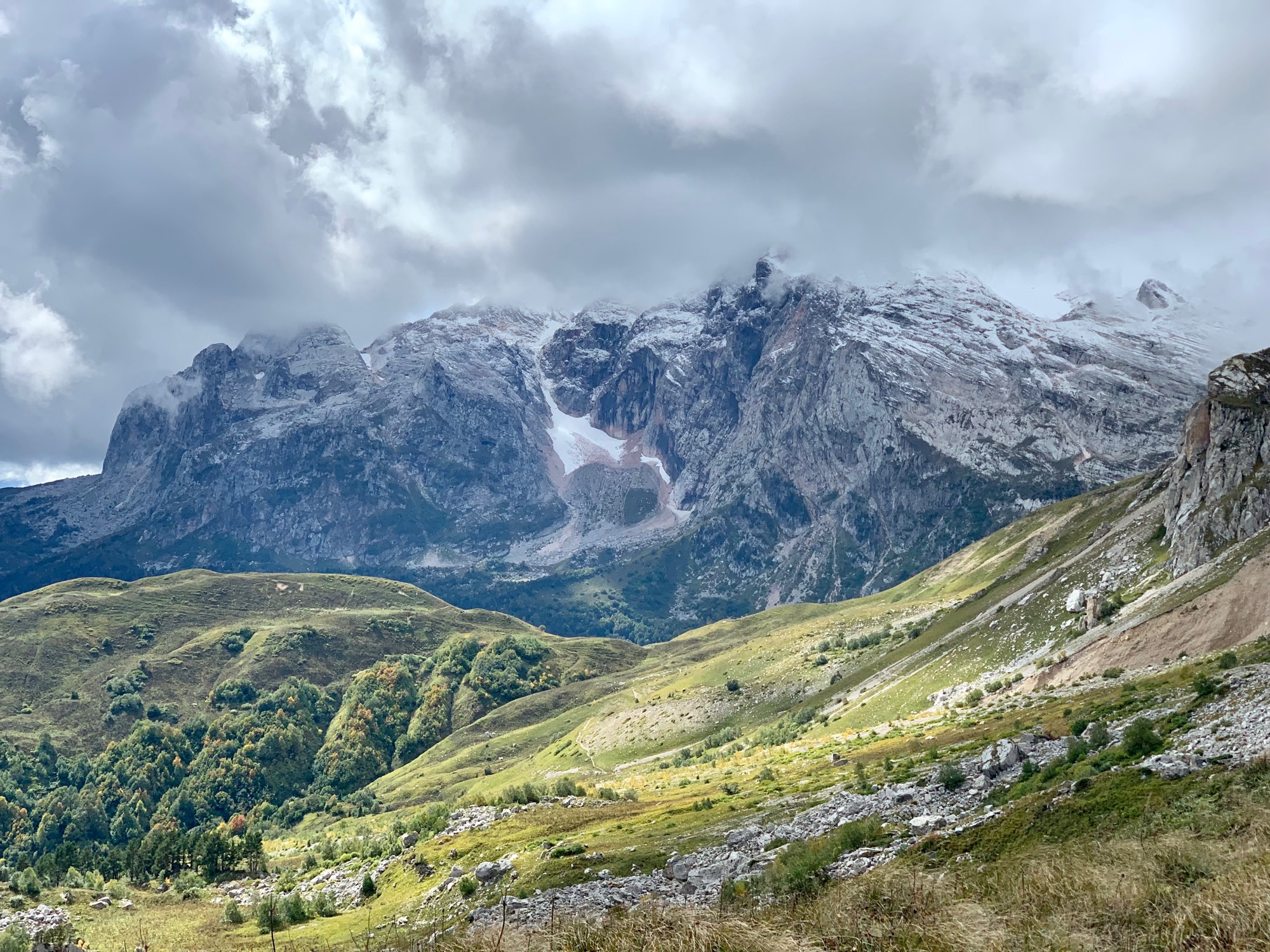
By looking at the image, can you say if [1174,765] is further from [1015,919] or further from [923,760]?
[923,760]

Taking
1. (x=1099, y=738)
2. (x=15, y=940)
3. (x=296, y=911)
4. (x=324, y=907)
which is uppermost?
(x=1099, y=738)

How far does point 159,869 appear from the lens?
9031cm

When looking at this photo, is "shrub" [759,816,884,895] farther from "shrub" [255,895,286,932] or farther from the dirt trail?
the dirt trail

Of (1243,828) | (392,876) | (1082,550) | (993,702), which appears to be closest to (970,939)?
(1243,828)

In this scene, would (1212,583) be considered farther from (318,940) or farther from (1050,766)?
(318,940)

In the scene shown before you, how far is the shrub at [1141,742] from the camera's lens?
A: 30.1m

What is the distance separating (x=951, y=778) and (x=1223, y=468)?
7253 centimetres

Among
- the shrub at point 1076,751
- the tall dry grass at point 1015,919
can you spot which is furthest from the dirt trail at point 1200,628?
the tall dry grass at point 1015,919

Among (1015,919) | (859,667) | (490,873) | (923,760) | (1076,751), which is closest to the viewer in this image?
(1015,919)

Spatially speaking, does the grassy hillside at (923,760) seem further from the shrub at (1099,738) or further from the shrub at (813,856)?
the shrub at (813,856)

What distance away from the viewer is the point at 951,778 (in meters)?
35.2

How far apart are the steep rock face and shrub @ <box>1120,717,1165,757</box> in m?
54.6

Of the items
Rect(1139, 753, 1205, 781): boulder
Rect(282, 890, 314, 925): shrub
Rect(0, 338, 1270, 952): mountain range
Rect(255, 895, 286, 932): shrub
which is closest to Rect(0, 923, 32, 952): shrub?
Rect(0, 338, 1270, 952): mountain range

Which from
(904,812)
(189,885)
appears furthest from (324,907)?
(904,812)
